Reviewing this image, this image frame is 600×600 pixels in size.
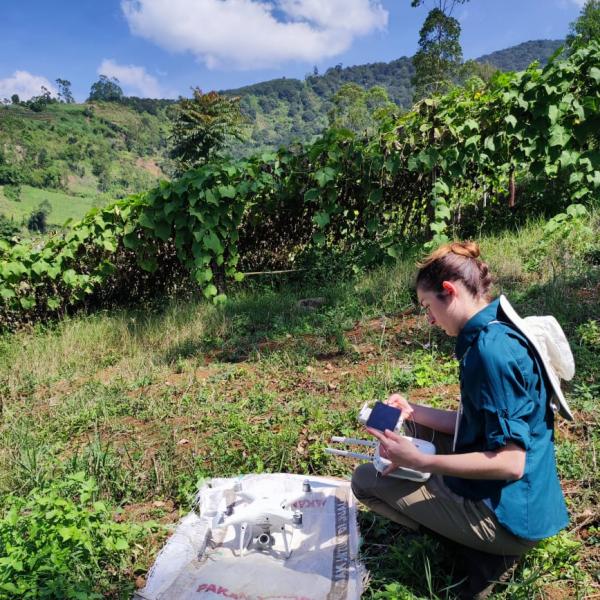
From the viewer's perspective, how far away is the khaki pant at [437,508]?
1939mm

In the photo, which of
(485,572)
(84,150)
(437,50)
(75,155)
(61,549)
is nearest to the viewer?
(485,572)

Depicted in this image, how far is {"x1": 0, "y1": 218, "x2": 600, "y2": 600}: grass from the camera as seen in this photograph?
236 centimetres

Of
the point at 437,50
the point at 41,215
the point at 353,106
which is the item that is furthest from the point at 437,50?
the point at 41,215

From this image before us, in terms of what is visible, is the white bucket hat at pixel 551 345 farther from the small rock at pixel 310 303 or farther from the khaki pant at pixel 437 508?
the small rock at pixel 310 303

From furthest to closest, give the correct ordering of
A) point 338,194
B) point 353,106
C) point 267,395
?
point 353,106 → point 338,194 → point 267,395

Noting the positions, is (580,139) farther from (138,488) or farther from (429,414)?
(138,488)

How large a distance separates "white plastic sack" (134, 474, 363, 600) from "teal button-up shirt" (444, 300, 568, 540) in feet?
2.42

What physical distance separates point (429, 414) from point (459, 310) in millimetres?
684

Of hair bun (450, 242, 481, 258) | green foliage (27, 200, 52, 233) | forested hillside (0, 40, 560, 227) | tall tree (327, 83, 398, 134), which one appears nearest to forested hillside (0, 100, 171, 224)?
forested hillside (0, 40, 560, 227)

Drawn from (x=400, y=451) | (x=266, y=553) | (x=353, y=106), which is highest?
(x=353, y=106)

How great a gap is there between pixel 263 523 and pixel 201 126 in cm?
3510

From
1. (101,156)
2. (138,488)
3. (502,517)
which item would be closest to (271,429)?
(138,488)

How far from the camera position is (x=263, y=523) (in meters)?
2.53

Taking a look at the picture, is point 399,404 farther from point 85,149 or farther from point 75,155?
point 85,149
